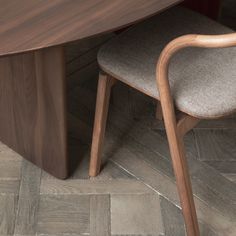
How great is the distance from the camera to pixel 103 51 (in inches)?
49.0

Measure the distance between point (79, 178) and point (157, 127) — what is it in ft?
1.18

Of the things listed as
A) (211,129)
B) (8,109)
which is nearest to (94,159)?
(8,109)

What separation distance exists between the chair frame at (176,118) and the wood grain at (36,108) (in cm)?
11

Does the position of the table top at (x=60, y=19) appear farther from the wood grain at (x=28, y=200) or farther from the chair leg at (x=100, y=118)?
the wood grain at (x=28, y=200)

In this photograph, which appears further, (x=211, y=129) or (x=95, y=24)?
(x=211, y=129)

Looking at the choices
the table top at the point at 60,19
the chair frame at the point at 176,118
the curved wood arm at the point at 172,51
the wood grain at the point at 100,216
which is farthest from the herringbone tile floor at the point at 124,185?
the table top at the point at 60,19

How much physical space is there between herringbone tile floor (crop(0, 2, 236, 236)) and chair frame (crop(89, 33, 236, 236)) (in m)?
0.12

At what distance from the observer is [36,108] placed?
53.2 inches

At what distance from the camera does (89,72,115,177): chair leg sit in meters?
1.28

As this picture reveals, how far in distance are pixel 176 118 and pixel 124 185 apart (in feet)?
1.48

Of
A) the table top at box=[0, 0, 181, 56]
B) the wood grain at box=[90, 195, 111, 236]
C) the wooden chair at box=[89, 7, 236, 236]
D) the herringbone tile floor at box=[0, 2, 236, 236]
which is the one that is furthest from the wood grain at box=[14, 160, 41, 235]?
the table top at box=[0, 0, 181, 56]

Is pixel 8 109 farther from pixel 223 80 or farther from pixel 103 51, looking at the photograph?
pixel 223 80

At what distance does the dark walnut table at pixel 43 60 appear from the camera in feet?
2.86

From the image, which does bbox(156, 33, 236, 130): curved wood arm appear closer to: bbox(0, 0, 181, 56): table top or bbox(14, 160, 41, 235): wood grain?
bbox(0, 0, 181, 56): table top
